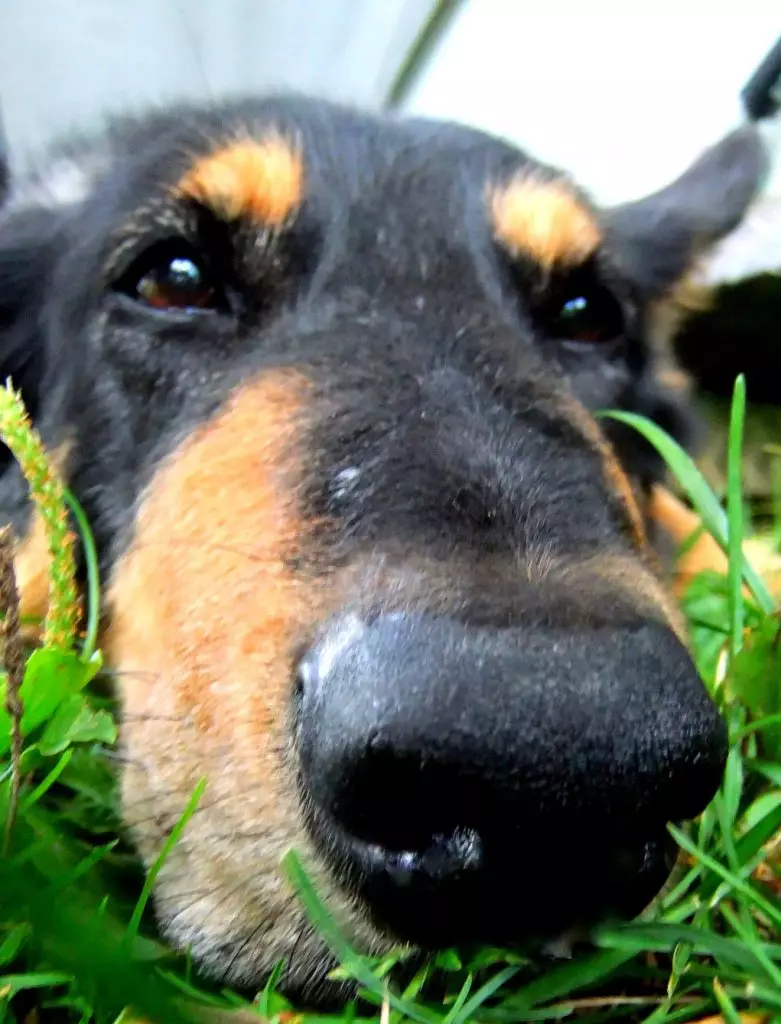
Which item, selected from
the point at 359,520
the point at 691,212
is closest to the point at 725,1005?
the point at 359,520

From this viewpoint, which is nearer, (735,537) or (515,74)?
(735,537)

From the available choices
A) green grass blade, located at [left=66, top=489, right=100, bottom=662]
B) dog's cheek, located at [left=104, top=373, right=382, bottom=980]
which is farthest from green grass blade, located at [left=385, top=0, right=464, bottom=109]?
dog's cheek, located at [left=104, top=373, right=382, bottom=980]

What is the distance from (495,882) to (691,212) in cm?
229

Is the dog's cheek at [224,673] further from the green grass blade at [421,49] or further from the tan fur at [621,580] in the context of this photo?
the green grass blade at [421,49]

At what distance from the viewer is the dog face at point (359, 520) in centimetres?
84

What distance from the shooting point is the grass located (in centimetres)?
94

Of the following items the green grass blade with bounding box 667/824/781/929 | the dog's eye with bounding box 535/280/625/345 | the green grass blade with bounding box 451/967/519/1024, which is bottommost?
the green grass blade with bounding box 667/824/781/929

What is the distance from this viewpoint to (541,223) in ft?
6.15

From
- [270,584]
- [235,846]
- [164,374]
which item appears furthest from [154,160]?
[235,846]

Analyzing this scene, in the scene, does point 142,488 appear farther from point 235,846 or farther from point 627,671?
point 627,671

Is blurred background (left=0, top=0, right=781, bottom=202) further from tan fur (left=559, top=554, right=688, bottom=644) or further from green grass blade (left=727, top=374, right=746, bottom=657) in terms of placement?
tan fur (left=559, top=554, right=688, bottom=644)

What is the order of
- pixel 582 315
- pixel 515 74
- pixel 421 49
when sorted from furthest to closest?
pixel 421 49 < pixel 515 74 < pixel 582 315

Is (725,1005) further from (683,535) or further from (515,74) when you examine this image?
(515,74)

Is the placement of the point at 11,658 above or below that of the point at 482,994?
above
